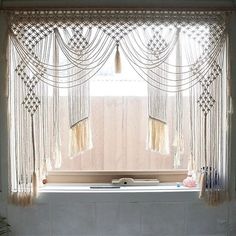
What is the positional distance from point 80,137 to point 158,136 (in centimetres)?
52

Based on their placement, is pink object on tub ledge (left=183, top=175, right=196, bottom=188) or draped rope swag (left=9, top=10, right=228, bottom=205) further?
pink object on tub ledge (left=183, top=175, right=196, bottom=188)

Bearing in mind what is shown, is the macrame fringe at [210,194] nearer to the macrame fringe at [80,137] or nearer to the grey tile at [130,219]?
the grey tile at [130,219]

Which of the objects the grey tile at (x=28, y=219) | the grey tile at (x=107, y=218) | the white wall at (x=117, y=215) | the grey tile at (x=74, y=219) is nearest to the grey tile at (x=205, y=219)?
the white wall at (x=117, y=215)

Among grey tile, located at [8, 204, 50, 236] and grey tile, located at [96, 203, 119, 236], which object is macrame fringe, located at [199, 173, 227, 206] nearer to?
grey tile, located at [96, 203, 119, 236]

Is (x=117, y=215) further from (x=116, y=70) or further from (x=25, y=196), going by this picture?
(x=116, y=70)

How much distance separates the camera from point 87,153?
8.80ft

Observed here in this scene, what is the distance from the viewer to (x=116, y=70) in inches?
98.4

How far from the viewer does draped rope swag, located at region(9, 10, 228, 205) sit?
2436 mm

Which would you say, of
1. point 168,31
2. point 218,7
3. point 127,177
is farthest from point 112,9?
point 127,177

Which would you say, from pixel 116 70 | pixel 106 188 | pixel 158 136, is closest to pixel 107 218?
pixel 106 188

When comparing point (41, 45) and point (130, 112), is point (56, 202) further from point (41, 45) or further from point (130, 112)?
point (41, 45)

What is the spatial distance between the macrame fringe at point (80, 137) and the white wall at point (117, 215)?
30 centimetres

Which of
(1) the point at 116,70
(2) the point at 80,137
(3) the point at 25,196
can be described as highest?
(1) the point at 116,70

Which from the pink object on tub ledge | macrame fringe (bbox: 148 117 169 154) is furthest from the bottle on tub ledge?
macrame fringe (bbox: 148 117 169 154)
